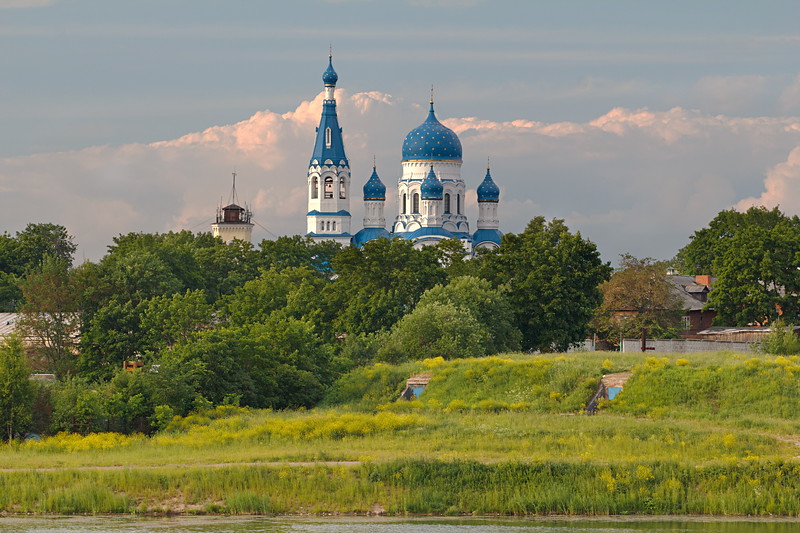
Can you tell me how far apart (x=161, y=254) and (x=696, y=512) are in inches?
2058

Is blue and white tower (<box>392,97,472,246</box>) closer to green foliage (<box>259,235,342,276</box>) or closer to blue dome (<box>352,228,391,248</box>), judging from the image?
blue dome (<box>352,228,391,248</box>)

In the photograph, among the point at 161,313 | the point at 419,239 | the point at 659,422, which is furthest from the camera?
the point at 419,239

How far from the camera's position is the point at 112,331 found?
57562 mm

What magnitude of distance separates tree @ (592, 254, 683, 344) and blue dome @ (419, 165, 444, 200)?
A: 50639mm

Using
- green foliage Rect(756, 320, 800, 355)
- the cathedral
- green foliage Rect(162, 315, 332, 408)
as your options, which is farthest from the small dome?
green foliage Rect(162, 315, 332, 408)

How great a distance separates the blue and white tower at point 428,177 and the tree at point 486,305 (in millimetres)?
69462

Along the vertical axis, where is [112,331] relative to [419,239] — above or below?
below

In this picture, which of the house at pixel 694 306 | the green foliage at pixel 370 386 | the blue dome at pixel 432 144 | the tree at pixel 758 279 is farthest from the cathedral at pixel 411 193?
the green foliage at pixel 370 386

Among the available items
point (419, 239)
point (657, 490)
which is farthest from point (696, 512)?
point (419, 239)

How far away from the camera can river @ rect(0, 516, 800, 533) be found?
31062 millimetres

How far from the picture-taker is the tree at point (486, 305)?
62656 millimetres

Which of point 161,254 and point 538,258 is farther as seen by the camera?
point 161,254

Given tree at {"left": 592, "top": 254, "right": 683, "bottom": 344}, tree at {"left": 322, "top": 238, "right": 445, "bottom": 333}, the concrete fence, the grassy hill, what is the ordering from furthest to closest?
tree at {"left": 592, "top": 254, "right": 683, "bottom": 344}, tree at {"left": 322, "top": 238, "right": 445, "bottom": 333}, the concrete fence, the grassy hill

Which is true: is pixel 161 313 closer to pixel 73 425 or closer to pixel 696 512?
pixel 73 425
